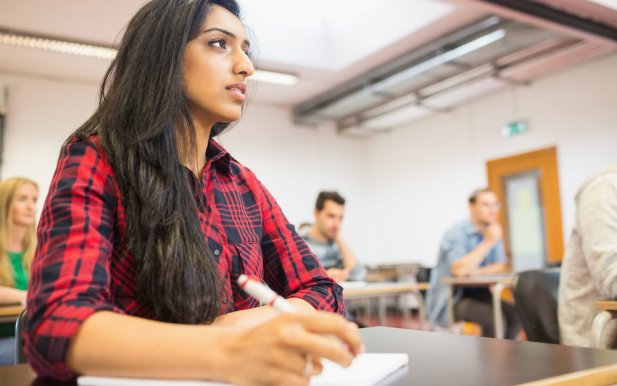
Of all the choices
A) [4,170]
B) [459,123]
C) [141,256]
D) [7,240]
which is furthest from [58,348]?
[459,123]

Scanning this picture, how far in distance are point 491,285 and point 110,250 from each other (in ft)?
10.8

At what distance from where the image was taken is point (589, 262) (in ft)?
6.07

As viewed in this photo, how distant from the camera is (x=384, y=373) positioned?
67cm

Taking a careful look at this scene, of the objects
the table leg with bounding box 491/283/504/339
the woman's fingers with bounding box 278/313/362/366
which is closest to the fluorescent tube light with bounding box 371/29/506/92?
the table leg with bounding box 491/283/504/339

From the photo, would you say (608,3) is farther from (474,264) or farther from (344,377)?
(344,377)

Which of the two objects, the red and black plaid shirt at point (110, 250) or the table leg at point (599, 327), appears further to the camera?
the table leg at point (599, 327)

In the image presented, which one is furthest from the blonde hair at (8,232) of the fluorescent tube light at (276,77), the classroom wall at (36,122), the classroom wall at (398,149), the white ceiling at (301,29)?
the fluorescent tube light at (276,77)

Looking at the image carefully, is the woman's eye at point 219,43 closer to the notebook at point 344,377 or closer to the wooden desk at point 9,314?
the notebook at point 344,377

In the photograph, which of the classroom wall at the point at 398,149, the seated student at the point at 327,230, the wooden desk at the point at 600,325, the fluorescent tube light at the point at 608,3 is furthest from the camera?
the classroom wall at the point at 398,149

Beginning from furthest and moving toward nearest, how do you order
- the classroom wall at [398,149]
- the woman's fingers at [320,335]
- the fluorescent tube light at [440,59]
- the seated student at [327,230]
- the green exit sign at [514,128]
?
the green exit sign at [514,128] < the classroom wall at [398,149] < the fluorescent tube light at [440,59] < the seated student at [327,230] < the woman's fingers at [320,335]

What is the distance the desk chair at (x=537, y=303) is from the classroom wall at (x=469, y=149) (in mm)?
4663

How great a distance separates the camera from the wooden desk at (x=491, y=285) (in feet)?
11.6

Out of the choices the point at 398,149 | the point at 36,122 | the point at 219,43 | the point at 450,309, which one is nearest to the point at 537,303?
the point at 219,43

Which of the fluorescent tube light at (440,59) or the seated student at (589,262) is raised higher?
the fluorescent tube light at (440,59)
